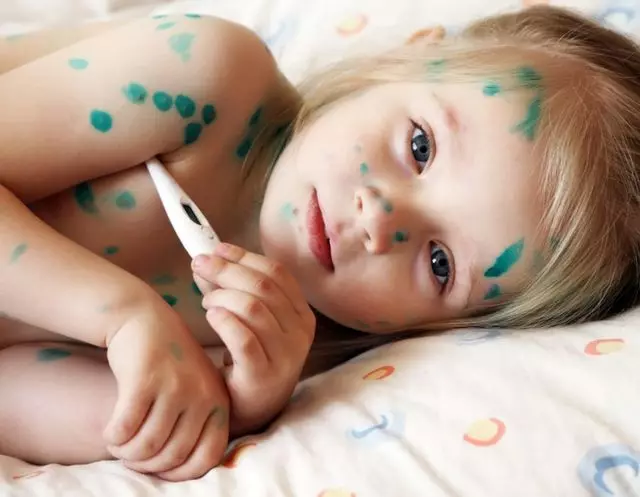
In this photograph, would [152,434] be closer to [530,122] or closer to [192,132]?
[192,132]

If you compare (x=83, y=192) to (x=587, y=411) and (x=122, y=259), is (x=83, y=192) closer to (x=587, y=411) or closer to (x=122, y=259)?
(x=122, y=259)

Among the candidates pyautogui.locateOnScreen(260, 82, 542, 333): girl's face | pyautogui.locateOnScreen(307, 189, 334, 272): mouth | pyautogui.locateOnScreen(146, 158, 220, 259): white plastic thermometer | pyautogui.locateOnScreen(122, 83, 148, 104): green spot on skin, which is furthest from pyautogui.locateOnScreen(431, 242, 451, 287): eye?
pyautogui.locateOnScreen(122, 83, 148, 104): green spot on skin

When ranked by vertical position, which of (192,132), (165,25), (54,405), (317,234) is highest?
Answer: (165,25)

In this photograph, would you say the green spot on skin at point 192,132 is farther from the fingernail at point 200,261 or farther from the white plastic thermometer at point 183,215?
the fingernail at point 200,261

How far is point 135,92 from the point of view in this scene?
801 millimetres

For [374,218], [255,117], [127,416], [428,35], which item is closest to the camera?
[127,416]

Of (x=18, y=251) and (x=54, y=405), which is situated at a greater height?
(x=18, y=251)

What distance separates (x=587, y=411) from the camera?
1.98 feet

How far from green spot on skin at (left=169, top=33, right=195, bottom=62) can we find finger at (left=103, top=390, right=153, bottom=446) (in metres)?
0.35

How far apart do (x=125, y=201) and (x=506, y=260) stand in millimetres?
396

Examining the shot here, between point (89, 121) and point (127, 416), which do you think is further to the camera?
point (89, 121)

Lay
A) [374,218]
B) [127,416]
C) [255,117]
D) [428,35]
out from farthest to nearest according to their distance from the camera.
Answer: [428,35], [255,117], [374,218], [127,416]

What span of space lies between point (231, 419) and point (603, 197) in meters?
0.43

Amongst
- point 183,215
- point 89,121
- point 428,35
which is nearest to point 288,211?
point 183,215
